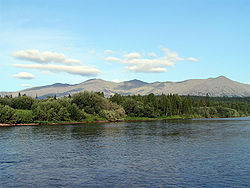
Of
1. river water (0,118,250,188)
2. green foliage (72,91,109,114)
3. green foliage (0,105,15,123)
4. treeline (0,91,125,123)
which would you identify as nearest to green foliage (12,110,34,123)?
treeline (0,91,125,123)

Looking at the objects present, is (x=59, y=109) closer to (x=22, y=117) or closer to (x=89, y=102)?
(x=22, y=117)

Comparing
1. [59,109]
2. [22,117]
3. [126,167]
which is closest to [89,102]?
[59,109]

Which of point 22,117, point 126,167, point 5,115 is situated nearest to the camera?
point 126,167

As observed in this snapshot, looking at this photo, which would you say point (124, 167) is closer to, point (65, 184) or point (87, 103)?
point (65, 184)

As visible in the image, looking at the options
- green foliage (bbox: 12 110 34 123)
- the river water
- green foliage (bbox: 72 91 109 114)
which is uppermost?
green foliage (bbox: 72 91 109 114)

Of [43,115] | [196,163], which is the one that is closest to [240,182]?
[196,163]

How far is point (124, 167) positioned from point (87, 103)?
13690 centimetres

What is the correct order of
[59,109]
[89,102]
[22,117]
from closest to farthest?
[22,117] → [59,109] → [89,102]

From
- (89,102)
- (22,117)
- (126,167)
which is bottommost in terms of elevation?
(126,167)

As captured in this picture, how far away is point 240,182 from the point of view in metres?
30.0

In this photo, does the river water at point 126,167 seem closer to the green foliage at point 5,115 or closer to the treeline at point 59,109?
the green foliage at point 5,115

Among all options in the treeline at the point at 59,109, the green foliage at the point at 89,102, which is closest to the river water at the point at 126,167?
the treeline at the point at 59,109

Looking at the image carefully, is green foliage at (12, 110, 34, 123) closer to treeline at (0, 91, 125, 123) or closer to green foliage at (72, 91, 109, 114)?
treeline at (0, 91, 125, 123)

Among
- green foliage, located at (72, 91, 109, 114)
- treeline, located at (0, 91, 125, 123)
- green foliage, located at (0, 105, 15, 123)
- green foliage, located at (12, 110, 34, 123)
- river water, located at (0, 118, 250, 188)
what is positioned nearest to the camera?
river water, located at (0, 118, 250, 188)
